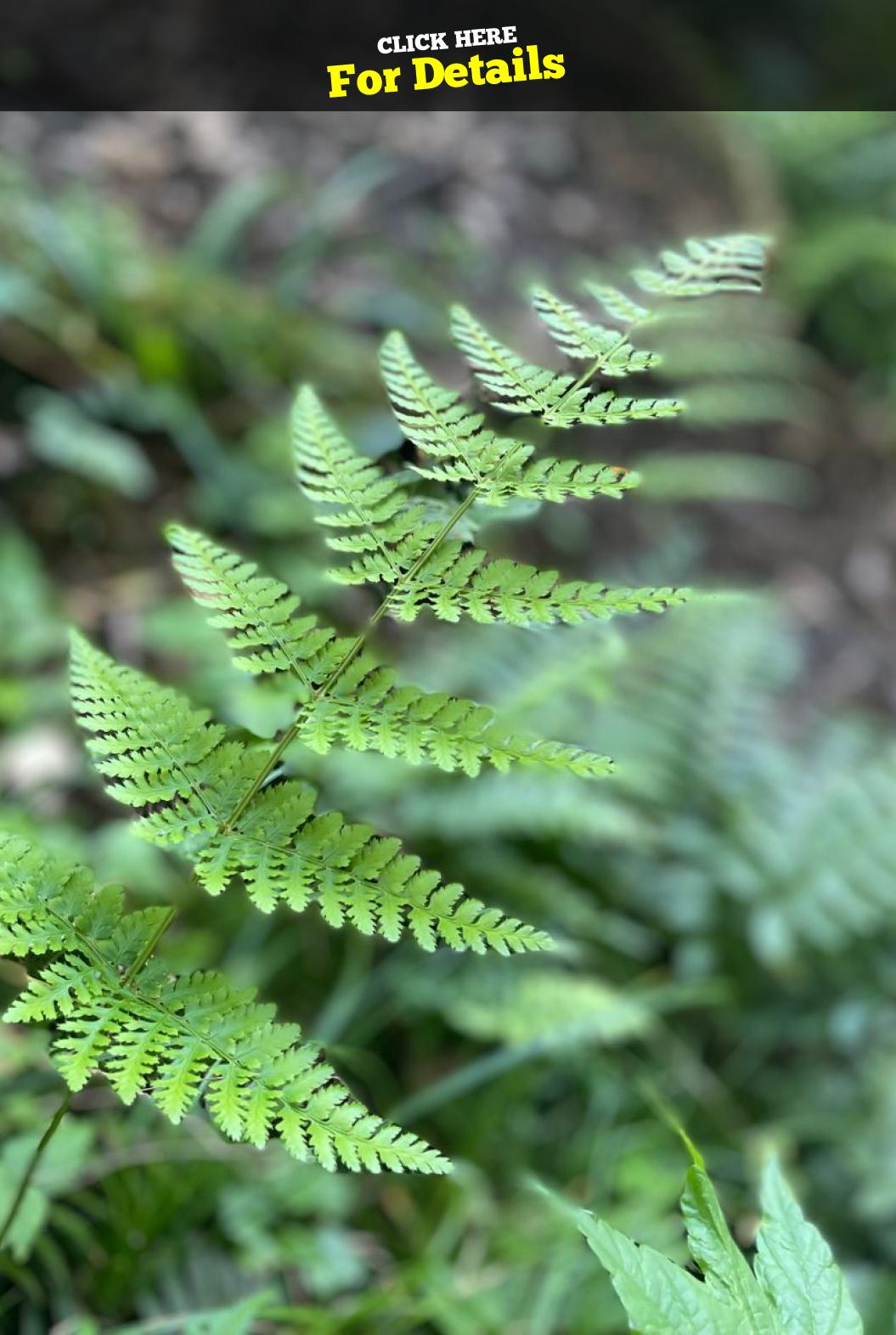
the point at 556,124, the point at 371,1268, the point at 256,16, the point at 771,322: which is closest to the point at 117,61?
the point at 256,16

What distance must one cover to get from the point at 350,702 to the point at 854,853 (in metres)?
1.39

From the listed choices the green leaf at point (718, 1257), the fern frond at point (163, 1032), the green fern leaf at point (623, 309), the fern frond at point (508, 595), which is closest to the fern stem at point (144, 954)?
the fern frond at point (163, 1032)

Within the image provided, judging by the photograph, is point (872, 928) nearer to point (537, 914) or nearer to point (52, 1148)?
point (537, 914)

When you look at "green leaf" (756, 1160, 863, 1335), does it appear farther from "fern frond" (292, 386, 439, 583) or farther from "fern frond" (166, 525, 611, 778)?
"fern frond" (292, 386, 439, 583)

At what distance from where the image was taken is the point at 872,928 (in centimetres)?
189

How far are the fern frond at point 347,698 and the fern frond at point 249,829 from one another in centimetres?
6

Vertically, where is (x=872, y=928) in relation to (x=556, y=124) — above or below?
below

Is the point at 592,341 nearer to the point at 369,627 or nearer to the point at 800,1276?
the point at 369,627

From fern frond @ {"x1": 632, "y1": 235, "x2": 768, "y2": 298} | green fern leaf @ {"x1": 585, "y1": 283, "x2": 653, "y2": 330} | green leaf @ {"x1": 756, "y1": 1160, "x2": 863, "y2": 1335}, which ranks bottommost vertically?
green leaf @ {"x1": 756, "y1": 1160, "x2": 863, "y2": 1335}

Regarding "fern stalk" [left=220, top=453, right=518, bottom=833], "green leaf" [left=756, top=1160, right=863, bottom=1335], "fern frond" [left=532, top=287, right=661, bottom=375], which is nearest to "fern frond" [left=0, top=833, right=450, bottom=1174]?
"fern stalk" [left=220, top=453, right=518, bottom=833]

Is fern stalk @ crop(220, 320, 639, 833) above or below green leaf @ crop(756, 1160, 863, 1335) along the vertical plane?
above

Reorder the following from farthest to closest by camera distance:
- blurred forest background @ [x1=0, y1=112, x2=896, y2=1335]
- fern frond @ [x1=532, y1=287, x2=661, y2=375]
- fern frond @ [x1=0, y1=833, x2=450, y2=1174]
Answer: blurred forest background @ [x1=0, y1=112, x2=896, y2=1335]
fern frond @ [x1=532, y1=287, x2=661, y2=375]
fern frond @ [x1=0, y1=833, x2=450, y2=1174]

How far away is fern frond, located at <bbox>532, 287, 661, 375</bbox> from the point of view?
0.75 meters

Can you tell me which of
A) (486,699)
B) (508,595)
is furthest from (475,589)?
Answer: (486,699)
